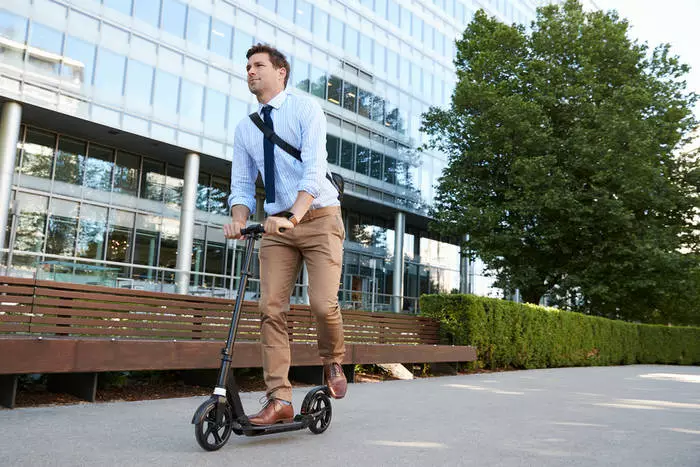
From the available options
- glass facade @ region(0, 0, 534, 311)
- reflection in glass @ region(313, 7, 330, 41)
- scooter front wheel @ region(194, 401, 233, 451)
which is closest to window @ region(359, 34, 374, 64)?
glass facade @ region(0, 0, 534, 311)

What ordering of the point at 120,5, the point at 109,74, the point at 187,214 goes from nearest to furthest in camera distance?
1. the point at 109,74
2. the point at 120,5
3. the point at 187,214

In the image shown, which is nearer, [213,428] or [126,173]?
[213,428]

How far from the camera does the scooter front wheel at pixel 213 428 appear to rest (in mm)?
3264

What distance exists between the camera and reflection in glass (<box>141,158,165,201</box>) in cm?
2442

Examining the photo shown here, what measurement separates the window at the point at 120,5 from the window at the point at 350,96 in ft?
36.9

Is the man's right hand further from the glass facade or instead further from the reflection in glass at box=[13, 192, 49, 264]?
the reflection in glass at box=[13, 192, 49, 264]

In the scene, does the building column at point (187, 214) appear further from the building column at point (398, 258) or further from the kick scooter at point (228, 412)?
the kick scooter at point (228, 412)

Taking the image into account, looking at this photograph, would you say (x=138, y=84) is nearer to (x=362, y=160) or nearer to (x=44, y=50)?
(x=44, y=50)

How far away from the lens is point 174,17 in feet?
75.6

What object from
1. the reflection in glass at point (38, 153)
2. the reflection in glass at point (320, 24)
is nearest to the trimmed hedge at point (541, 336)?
the reflection in glass at point (38, 153)

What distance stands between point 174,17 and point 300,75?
638 cm

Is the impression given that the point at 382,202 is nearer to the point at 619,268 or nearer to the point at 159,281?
the point at 619,268

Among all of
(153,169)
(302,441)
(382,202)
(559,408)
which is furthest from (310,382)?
(382,202)

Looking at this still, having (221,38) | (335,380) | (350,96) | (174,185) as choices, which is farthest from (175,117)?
(335,380)
